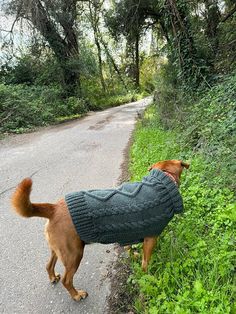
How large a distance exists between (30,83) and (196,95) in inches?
479

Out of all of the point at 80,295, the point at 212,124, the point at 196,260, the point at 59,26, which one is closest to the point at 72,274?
the point at 80,295

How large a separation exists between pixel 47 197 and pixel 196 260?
10.3ft

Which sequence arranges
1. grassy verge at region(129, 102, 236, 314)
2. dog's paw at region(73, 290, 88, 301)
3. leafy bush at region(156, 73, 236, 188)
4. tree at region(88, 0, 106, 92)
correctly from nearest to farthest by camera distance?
grassy verge at region(129, 102, 236, 314), dog's paw at region(73, 290, 88, 301), leafy bush at region(156, 73, 236, 188), tree at region(88, 0, 106, 92)

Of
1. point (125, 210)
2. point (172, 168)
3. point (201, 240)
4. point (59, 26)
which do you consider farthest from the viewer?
point (59, 26)

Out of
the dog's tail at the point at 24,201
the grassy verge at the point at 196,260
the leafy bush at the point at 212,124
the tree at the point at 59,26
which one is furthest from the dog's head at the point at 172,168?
the tree at the point at 59,26

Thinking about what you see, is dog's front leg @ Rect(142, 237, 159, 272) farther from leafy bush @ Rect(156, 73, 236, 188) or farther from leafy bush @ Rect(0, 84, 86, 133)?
leafy bush @ Rect(0, 84, 86, 133)

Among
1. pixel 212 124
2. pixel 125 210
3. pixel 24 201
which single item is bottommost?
pixel 212 124

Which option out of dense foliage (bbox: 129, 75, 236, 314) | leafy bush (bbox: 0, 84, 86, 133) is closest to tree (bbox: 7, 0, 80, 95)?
leafy bush (bbox: 0, 84, 86, 133)

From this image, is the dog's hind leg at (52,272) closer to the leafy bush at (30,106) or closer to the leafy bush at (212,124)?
the leafy bush at (212,124)

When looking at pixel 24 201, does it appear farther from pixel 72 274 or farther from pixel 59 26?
pixel 59 26

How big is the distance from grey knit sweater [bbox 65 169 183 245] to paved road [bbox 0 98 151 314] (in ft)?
2.28

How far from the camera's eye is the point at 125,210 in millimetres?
2684

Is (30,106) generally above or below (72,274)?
below

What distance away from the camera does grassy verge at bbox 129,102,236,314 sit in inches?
93.4
